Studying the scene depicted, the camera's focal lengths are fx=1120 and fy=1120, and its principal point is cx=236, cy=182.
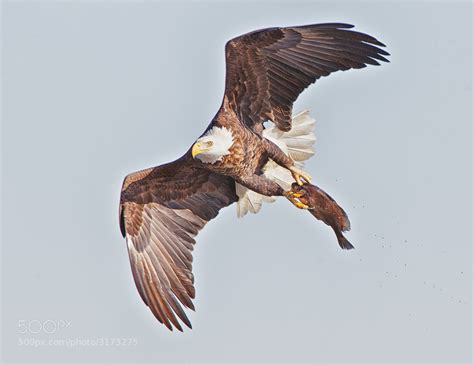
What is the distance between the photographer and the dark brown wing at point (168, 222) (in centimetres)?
1062

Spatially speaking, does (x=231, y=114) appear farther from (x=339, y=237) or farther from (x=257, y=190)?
(x=339, y=237)

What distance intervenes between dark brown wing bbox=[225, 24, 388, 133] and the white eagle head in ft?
1.12

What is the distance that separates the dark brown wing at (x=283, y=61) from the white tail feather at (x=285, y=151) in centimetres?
41

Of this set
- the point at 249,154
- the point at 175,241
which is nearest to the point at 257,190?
the point at 249,154

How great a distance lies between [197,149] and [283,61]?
114 cm

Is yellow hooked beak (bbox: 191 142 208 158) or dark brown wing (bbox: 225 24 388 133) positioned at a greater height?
dark brown wing (bbox: 225 24 388 133)

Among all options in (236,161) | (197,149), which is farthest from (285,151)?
(197,149)

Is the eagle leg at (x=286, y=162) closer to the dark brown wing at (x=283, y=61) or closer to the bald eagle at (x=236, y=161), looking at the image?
the bald eagle at (x=236, y=161)

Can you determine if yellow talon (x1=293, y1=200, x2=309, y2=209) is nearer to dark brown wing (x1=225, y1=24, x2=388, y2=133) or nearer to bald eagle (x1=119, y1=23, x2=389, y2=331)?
bald eagle (x1=119, y1=23, x2=389, y2=331)

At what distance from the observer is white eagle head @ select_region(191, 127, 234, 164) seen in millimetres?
10008

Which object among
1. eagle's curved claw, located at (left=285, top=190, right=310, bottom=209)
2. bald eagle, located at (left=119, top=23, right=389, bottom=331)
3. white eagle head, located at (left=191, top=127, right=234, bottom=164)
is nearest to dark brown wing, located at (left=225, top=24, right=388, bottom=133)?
bald eagle, located at (left=119, top=23, right=389, bottom=331)

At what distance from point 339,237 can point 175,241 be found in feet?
5.84

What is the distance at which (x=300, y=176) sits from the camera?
412 inches

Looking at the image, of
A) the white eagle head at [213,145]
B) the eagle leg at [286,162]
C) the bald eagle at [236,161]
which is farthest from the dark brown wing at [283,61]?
the white eagle head at [213,145]
